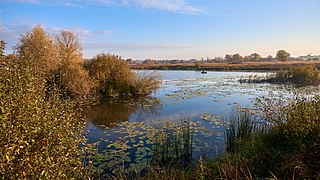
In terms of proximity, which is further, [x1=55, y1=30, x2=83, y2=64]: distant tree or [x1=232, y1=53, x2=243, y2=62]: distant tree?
[x1=232, y1=53, x2=243, y2=62]: distant tree

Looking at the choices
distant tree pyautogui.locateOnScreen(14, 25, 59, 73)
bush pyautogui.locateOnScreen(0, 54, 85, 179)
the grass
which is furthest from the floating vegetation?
distant tree pyautogui.locateOnScreen(14, 25, 59, 73)

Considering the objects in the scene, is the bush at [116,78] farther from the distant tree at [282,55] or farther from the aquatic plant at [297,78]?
the distant tree at [282,55]

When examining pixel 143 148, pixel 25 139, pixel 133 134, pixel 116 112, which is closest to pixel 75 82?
pixel 116 112

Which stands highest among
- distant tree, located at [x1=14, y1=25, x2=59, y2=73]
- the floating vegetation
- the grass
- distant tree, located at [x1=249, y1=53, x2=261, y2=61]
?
distant tree, located at [x1=249, y1=53, x2=261, y2=61]

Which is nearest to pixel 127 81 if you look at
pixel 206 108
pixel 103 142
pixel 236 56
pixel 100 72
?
pixel 100 72

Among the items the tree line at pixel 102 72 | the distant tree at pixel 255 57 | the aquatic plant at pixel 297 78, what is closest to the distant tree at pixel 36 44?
the tree line at pixel 102 72

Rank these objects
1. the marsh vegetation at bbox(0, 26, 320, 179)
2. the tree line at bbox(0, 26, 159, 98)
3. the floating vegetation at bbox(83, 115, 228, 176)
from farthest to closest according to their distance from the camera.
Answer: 1. the tree line at bbox(0, 26, 159, 98)
2. the floating vegetation at bbox(83, 115, 228, 176)
3. the marsh vegetation at bbox(0, 26, 320, 179)

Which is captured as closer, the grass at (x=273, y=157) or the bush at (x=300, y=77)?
the grass at (x=273, y=157)

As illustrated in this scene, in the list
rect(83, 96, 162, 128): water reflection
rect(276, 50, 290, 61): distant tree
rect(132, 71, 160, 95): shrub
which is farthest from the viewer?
rect(276, 50, 290, 61): distant tree

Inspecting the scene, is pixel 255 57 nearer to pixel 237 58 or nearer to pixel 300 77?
pixel 237 58

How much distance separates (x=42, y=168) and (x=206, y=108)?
41.5ft

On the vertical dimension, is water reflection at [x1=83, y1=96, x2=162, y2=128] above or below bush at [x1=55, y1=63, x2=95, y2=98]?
below

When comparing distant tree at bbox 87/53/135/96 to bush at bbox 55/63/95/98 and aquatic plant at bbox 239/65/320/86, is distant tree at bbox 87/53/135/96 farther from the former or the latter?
aquatic plant at bbox 239/65/320/86

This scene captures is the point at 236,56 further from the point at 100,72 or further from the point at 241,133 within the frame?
the point at 241,133
